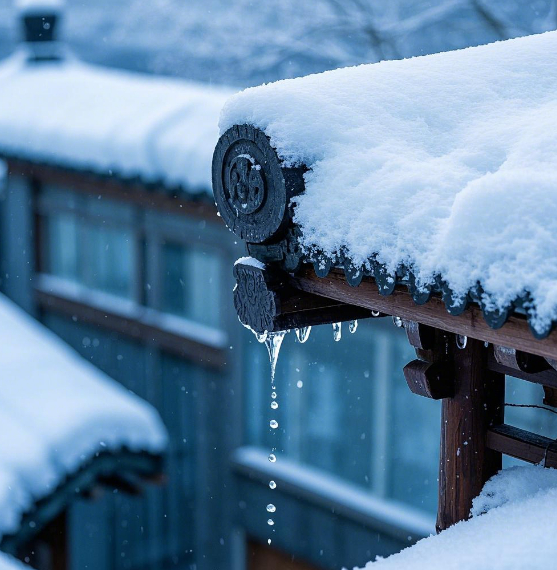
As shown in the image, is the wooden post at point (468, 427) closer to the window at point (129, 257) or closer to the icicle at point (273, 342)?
the icicle at point (273, 342)

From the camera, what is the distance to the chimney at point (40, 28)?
13.6 m

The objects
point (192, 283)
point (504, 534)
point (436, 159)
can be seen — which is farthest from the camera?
point (192, 283)

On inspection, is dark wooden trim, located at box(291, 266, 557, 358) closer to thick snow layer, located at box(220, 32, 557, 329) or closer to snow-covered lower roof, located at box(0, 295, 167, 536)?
thick snow layer, located at box(220, 32, 557, 329)

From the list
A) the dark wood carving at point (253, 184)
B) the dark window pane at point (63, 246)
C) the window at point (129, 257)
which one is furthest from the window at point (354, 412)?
the dark wood carving at point (253, 184)

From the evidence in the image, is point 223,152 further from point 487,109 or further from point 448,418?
point 448,418

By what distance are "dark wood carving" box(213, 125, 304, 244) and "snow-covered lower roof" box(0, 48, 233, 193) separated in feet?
16.4

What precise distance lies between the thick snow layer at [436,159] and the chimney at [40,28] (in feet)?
38.6

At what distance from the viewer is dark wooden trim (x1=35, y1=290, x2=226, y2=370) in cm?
888

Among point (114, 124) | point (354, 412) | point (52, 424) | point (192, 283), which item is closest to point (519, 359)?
point (354, 412)

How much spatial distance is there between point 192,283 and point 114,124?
2.02 meters

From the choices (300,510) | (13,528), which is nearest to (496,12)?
(300,510)

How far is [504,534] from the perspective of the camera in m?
2.23

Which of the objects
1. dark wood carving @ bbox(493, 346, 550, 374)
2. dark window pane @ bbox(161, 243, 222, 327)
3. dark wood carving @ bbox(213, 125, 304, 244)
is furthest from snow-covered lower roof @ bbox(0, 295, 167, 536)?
dark wood carving @ bbox(493, 346, 550, 374)

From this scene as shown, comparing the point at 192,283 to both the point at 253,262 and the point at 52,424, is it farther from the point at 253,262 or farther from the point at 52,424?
the point at 253,262
